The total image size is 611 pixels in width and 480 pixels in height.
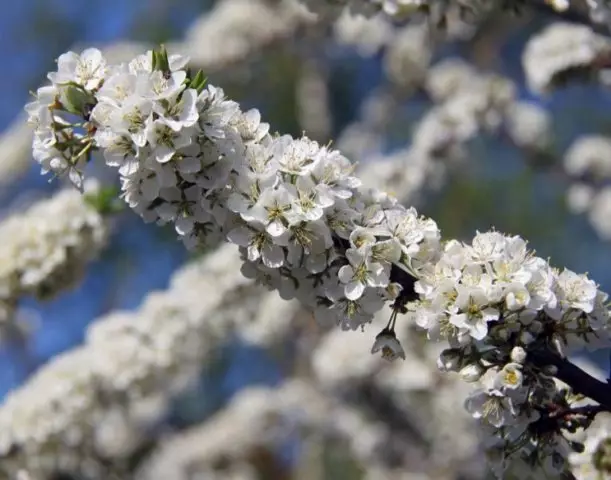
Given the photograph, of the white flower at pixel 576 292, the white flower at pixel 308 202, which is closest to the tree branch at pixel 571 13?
the white flower at pixel 576 292

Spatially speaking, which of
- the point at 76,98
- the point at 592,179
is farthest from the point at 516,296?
the point at 592,179

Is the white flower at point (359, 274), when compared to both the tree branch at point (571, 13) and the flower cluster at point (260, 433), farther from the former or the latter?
the flower cluster at point (260, 433)

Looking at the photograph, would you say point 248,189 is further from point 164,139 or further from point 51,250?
point 51,250

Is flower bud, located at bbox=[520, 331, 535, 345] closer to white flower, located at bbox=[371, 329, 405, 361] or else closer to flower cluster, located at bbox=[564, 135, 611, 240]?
white flower, located at bbox=[371, 329, 405, 361]

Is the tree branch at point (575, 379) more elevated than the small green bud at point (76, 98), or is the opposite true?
the small green bud at point (76, 98)

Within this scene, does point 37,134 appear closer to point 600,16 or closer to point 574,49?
point 600,16

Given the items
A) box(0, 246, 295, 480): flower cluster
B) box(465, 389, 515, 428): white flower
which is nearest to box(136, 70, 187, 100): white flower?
box(465, 389, 515, 428): white flower
